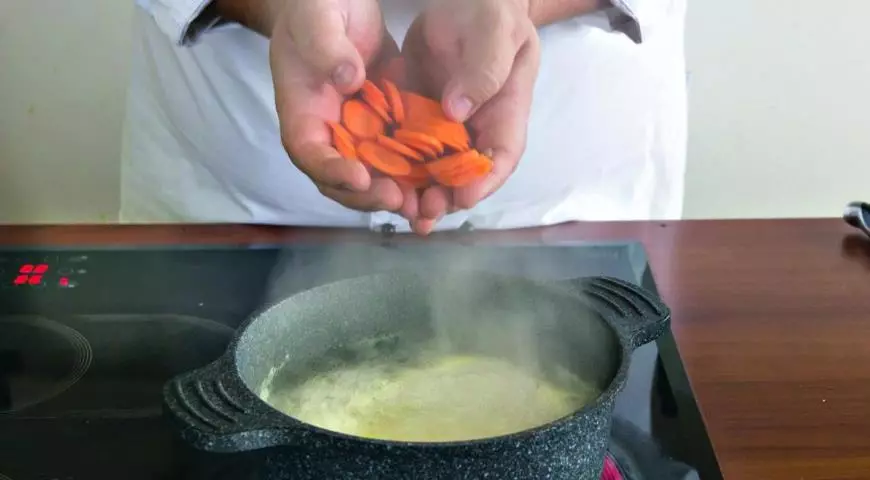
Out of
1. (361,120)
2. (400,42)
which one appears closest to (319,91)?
(361,120)

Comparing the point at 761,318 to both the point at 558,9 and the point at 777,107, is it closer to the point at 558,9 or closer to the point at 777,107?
the point at 558,9

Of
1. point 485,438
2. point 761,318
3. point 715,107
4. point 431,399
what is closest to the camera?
point 485,438

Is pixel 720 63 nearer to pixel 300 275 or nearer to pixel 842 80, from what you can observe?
pixel 842 80

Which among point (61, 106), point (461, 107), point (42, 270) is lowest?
point (61, 106)

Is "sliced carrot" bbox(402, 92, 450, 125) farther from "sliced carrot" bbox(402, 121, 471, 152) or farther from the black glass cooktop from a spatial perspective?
the black glass cooktop

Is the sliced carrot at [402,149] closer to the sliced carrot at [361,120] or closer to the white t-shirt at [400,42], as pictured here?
the sliced carrot at [361,120]

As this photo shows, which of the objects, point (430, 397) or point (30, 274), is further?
point (30, 274)

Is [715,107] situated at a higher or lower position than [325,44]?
lower
